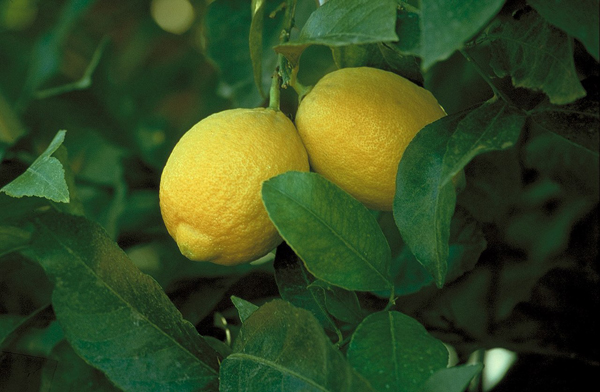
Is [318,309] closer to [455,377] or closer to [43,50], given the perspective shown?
[455,377]

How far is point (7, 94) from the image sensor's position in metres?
1.30

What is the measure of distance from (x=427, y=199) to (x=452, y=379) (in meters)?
0.15

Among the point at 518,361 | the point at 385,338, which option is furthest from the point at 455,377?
the point at 518,361

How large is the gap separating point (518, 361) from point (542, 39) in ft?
1.88

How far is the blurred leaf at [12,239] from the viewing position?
67 cm

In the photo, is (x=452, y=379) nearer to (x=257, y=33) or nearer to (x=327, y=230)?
(x=327, y=230)

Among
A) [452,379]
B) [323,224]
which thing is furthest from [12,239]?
[452,379]

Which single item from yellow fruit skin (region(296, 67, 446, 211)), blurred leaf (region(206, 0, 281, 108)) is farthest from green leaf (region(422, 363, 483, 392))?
blurred leaf (region(206, 0, 281, 108))

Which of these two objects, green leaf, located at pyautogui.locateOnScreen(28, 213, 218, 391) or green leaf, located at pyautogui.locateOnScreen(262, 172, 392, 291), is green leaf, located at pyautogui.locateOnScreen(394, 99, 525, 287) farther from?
green leaf, located at pyautogui.locateOnScreen(28, 213, 218, 391)

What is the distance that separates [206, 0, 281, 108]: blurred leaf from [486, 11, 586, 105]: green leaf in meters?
0.37

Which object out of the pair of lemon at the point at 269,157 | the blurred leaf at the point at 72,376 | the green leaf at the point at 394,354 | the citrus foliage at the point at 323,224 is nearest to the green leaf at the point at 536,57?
the citrus foliage at the point at 323,224

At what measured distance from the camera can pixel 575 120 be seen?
47cm

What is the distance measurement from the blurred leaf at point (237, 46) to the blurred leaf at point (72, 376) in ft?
1.25

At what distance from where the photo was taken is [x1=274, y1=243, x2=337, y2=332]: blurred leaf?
578 millimetres
